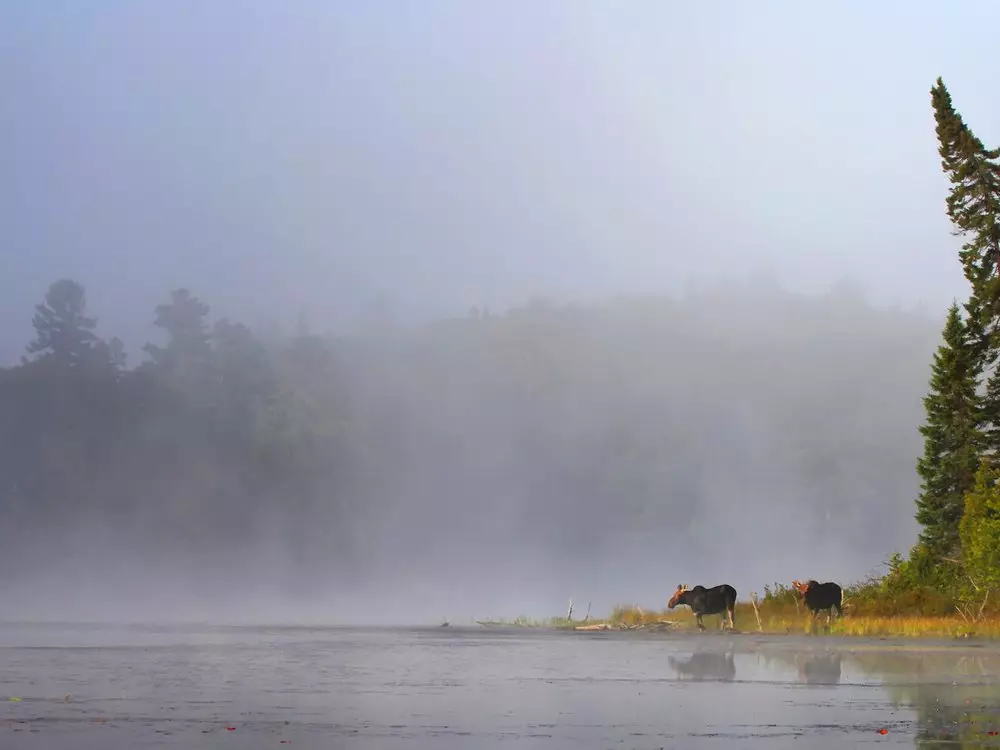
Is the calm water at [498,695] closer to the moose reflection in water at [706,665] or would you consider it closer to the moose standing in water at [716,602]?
the moose reflection in water at [706,665]

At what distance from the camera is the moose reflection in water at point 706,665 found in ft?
82.7

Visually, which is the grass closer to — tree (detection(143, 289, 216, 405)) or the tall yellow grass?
the tall yellow grass

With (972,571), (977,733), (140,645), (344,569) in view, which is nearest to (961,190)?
(972,571)

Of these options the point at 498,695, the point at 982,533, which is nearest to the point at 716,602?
the point at 982,533

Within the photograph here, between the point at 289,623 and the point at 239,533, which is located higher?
the point at 239,533

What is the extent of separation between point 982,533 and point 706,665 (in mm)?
21578

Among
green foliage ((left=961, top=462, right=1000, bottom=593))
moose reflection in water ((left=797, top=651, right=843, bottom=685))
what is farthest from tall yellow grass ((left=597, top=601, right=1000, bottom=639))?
moose reflection in water ((left=797, top=651, right=843, bottom=685))

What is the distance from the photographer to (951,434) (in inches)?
2165

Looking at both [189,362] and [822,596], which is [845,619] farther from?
[189,362]

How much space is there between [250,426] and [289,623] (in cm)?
10452

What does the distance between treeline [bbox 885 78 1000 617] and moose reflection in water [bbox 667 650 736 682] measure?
2212 centimetres

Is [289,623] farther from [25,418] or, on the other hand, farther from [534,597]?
[25,418]

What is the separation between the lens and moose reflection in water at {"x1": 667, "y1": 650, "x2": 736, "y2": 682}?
82.7 ft

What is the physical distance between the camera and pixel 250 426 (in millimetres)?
158000
